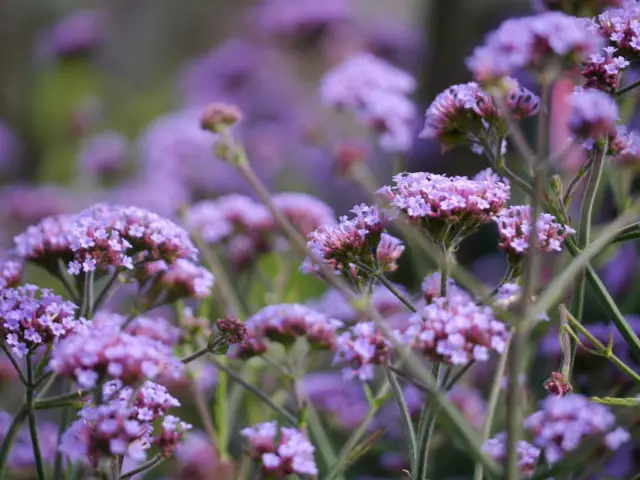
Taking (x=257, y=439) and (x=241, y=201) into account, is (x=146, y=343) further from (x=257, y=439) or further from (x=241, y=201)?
(x=241, y=201)

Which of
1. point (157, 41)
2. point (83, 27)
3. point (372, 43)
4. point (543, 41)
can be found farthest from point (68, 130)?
point (543, 41)

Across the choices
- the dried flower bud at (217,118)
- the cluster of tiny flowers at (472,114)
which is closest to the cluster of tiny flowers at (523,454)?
the cluster of tiny flowers at (472,114)

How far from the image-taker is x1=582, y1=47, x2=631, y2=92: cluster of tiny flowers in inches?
32.7

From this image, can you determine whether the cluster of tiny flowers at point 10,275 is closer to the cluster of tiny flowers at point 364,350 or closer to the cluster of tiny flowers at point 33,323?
the cluster of tiny flowers at point 33,323

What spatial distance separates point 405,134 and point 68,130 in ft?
5.32

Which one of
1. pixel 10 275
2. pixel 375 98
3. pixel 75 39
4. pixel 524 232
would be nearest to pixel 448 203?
pixel 524 232

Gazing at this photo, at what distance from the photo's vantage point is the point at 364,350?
74 cm

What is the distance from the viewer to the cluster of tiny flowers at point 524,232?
800 millimetres

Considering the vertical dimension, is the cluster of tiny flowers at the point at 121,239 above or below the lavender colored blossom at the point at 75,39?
below

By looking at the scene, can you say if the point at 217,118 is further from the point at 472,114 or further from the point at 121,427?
the point at 121,427

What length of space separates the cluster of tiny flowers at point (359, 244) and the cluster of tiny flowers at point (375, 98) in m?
0.67

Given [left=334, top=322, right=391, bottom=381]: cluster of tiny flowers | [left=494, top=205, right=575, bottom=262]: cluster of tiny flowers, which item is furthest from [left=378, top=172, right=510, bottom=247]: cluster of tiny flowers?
[left=334, top=322, right=391, bottom=381]: cluster of tiny flowers

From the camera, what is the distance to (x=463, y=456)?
5.06ft

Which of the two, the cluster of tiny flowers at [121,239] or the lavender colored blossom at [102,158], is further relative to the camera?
the lavender colored blossom at [102,158]
